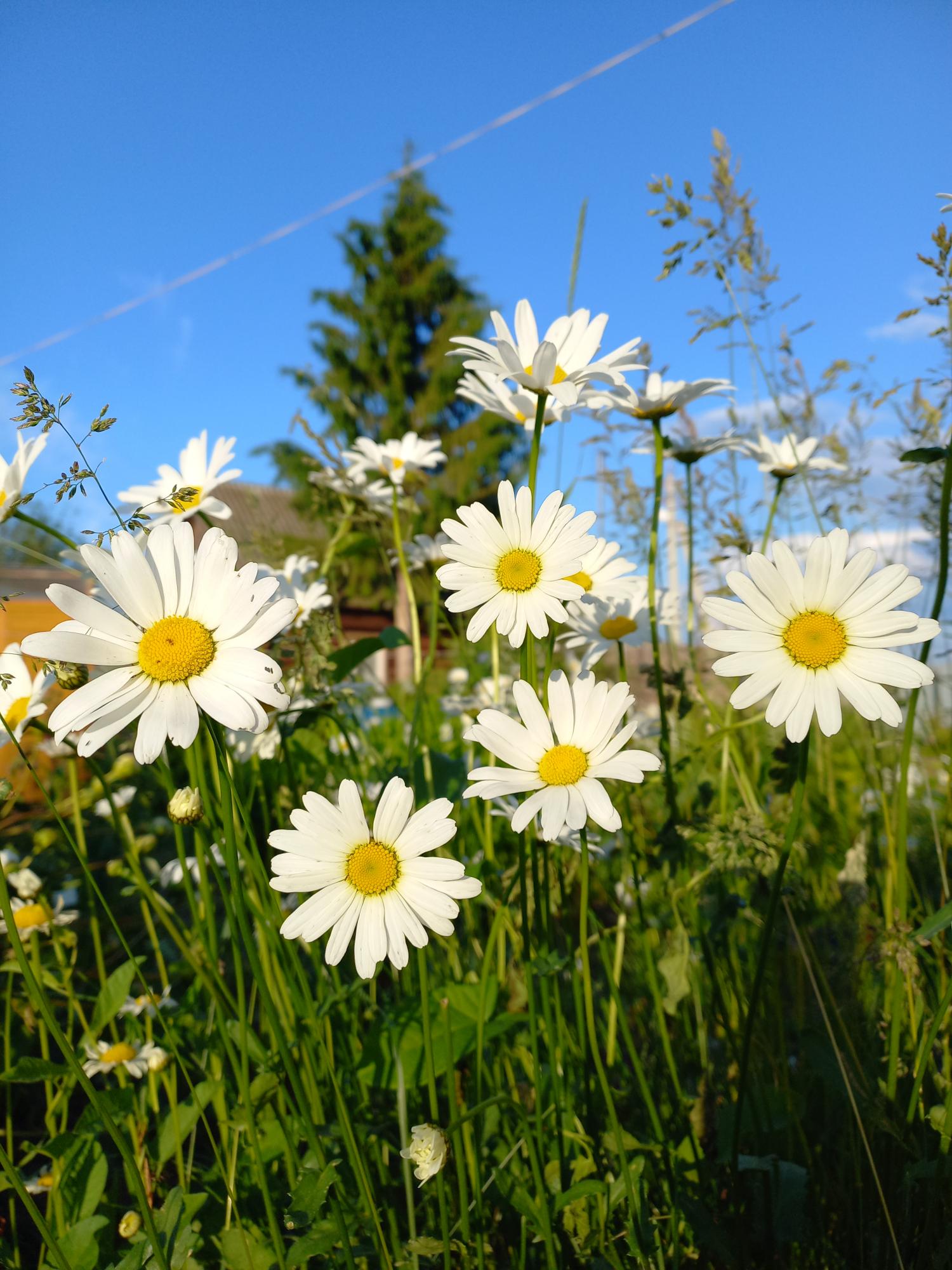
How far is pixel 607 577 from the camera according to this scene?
1062 millimetres

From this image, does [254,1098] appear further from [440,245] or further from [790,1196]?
[440,245]

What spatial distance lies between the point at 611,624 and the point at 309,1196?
2.27 ft

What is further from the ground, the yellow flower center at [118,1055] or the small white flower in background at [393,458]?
the small white flower in background at [393,458]

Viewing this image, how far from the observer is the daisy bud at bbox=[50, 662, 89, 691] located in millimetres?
742

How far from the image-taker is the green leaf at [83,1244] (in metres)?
0.79

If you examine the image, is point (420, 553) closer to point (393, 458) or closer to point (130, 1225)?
point (393, 458)

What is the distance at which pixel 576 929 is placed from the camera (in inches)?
55.3

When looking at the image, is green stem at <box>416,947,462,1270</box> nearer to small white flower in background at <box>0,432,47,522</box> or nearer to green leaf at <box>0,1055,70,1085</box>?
green leaf at <box>0,1055,70,1085</box>

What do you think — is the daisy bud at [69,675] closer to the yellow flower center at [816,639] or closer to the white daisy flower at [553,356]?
the white daisy flower at [553,356]

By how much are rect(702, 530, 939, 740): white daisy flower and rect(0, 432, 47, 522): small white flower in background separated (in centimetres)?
64

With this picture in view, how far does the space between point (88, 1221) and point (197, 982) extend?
36cm

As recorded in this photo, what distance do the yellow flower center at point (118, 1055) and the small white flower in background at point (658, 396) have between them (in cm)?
95

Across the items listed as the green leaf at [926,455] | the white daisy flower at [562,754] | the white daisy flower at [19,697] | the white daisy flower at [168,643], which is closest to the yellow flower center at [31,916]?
the white daisy flower at [19,697]

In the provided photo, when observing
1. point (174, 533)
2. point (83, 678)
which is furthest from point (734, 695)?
point (83, 678)
